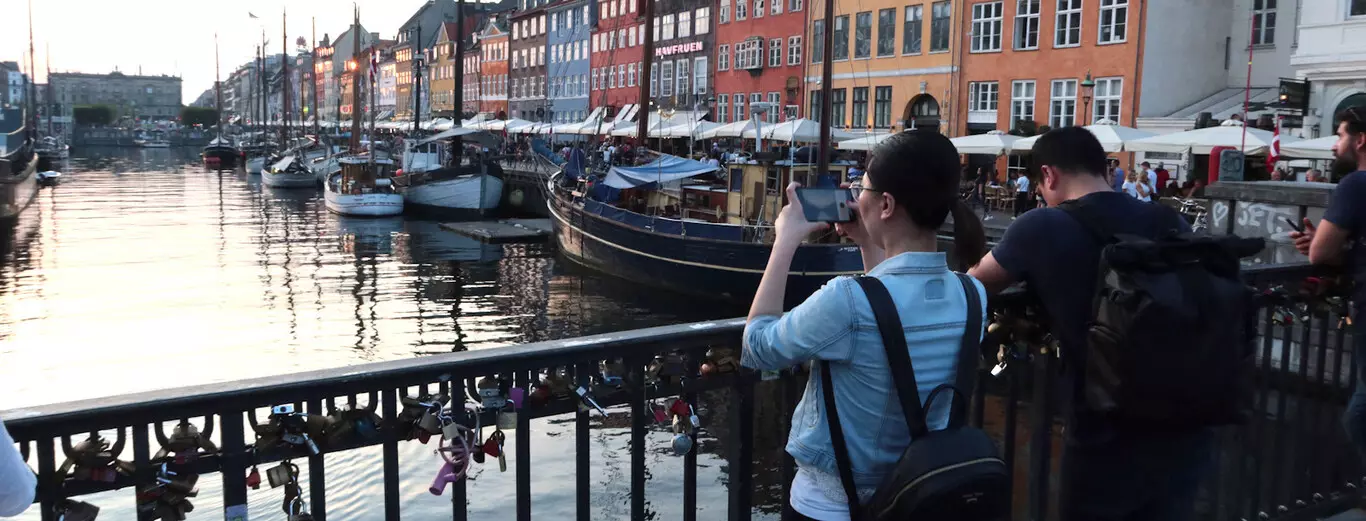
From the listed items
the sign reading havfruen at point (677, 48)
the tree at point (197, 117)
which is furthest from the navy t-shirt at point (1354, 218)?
the tree at point (197, 117)

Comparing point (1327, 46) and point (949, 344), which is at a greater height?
point (1327, 46)

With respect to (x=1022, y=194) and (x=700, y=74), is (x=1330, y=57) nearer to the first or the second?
(x=1022, y=194)

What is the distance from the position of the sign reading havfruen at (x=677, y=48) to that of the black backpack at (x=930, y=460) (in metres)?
60.1

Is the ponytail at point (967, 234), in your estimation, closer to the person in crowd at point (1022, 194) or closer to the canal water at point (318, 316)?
the canal water at point (318, 316)

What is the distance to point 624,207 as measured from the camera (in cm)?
3069

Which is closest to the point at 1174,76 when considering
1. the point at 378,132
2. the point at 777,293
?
the point at 777,293

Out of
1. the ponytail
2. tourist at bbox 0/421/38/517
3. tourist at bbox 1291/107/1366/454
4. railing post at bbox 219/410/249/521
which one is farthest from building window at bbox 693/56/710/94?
tourist at bbox 0/421/38/517

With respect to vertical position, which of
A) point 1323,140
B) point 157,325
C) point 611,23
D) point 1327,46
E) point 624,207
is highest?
point 611,23

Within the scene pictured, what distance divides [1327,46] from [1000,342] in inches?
1102

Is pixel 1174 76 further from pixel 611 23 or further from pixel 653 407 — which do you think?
pixel 611 23

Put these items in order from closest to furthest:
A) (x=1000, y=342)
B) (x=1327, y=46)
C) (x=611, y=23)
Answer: (x=1000, y=342), (x=1327, y=46), (x=611, y=23)

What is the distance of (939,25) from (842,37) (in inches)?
274

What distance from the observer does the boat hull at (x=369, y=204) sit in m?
45.9

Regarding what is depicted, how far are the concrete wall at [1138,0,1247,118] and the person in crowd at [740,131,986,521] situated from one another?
116 feet
